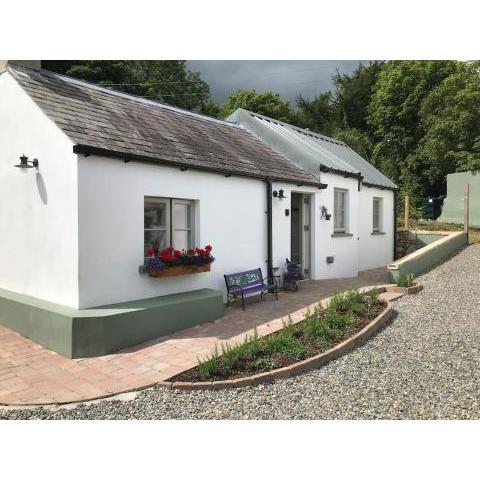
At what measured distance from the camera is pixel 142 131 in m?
7.61

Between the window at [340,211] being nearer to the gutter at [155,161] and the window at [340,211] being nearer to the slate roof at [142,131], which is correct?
the slate roof at [142,131]

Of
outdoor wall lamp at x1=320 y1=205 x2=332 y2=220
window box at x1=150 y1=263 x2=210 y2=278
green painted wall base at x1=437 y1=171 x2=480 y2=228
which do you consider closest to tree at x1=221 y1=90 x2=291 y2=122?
green painted wall base at x1=437 y1=171 x2=480 y2=228

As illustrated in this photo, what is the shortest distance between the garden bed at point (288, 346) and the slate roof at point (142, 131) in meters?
3.57

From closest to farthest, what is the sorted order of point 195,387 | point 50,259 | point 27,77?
point 195,387, point 50,259, point 27,77

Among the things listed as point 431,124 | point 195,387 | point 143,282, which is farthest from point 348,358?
point 431,124

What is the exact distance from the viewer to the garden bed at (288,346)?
473 cm

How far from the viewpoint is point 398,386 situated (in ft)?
14.8

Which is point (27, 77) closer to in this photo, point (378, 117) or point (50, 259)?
point (50, 259)

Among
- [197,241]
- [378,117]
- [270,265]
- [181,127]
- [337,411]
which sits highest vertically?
[378,117]

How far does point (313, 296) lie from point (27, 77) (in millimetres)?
7523

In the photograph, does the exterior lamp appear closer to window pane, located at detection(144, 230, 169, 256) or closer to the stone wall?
window pane, located at detection(144, 230, 169, 256)

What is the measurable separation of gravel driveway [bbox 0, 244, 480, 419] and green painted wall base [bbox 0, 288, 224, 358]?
1.44 m

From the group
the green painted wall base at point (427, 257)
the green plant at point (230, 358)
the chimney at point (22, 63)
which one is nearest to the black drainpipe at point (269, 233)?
the green painted wall base at point (427, 257)

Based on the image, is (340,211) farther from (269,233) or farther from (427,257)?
(269,233)
